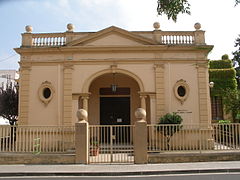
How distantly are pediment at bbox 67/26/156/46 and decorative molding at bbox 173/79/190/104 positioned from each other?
2.52 meters

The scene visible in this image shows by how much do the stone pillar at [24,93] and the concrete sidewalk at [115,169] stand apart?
4.23 m

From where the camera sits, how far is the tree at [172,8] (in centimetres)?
628

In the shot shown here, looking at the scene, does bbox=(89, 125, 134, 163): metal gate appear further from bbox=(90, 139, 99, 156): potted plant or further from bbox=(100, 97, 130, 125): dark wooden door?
bbox=(100, 97, 130, 125): dark wooden door

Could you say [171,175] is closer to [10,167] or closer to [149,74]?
[10,167]

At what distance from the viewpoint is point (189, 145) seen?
10875 mm

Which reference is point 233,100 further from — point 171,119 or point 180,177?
point 180,177

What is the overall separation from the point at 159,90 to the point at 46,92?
601 centimetres

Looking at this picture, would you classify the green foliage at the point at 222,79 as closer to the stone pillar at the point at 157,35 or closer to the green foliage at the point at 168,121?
the stone pillar at the point at 157,35

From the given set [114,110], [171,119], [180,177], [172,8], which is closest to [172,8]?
[172,8]

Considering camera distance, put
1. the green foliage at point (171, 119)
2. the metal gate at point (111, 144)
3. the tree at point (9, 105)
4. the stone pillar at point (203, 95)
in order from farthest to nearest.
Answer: the tree at point (9, 105) < the stone pillar at point (203, 95) < the green foliage at point (171, 119) < the metal gate at point (111, 144)

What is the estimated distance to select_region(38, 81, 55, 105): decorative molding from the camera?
1339 cm

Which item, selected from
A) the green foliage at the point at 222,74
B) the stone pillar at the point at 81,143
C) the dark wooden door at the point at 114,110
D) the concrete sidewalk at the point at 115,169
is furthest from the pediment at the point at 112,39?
the green foliage at the point at 222,74

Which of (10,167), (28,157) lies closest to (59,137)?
(28,157)

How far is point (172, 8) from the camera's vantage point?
6324mm
